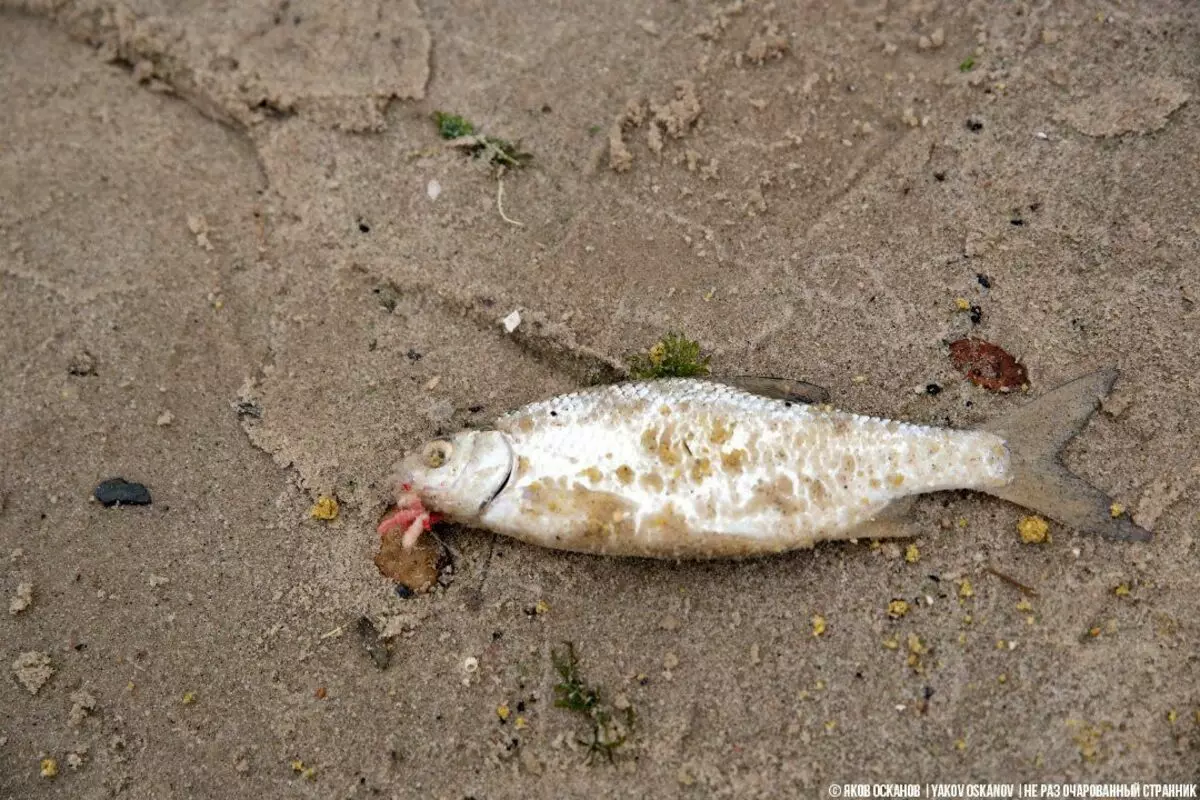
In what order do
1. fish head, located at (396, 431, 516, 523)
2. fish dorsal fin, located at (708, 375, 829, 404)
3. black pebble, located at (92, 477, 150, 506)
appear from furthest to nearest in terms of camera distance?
black pebble, located at (92, 477, 150, 506)
fish dorsal fin, located at (708, 375, 829, 404)
fish head, located at (396, 431, 516, 523)

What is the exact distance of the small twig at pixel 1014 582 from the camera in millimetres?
3764

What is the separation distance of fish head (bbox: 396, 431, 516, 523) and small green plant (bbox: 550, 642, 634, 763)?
0.81m

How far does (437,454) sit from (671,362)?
1150mm

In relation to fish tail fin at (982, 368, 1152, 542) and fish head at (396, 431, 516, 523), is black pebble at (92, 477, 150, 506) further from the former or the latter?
fish tail fin at (982, 368, 1152, 542)

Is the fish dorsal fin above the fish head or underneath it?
above

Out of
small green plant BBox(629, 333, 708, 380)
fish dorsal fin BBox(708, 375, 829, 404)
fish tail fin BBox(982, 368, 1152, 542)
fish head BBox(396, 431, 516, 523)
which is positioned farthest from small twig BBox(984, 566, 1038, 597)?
fish head BBox(396, 431, 516, 523)

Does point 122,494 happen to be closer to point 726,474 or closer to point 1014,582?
point 726,474

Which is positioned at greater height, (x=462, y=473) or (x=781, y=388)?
(x=781, y=388)

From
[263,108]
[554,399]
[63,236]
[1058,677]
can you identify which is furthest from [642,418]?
[63,236]

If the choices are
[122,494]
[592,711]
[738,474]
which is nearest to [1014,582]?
[738,474]

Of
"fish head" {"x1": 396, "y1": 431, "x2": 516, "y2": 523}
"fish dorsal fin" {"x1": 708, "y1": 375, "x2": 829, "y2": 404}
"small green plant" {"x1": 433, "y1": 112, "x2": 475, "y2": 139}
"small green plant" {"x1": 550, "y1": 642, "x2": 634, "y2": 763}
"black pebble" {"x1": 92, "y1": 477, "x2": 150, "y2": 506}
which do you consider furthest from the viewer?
"small green plant" {"x1": 433, "y1": 112, "x2": 475, "y2": 139}

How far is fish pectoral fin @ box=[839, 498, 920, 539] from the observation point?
3.78 metres

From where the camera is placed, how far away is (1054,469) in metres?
3.75

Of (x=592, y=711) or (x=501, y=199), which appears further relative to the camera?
(x=501, y=199)
